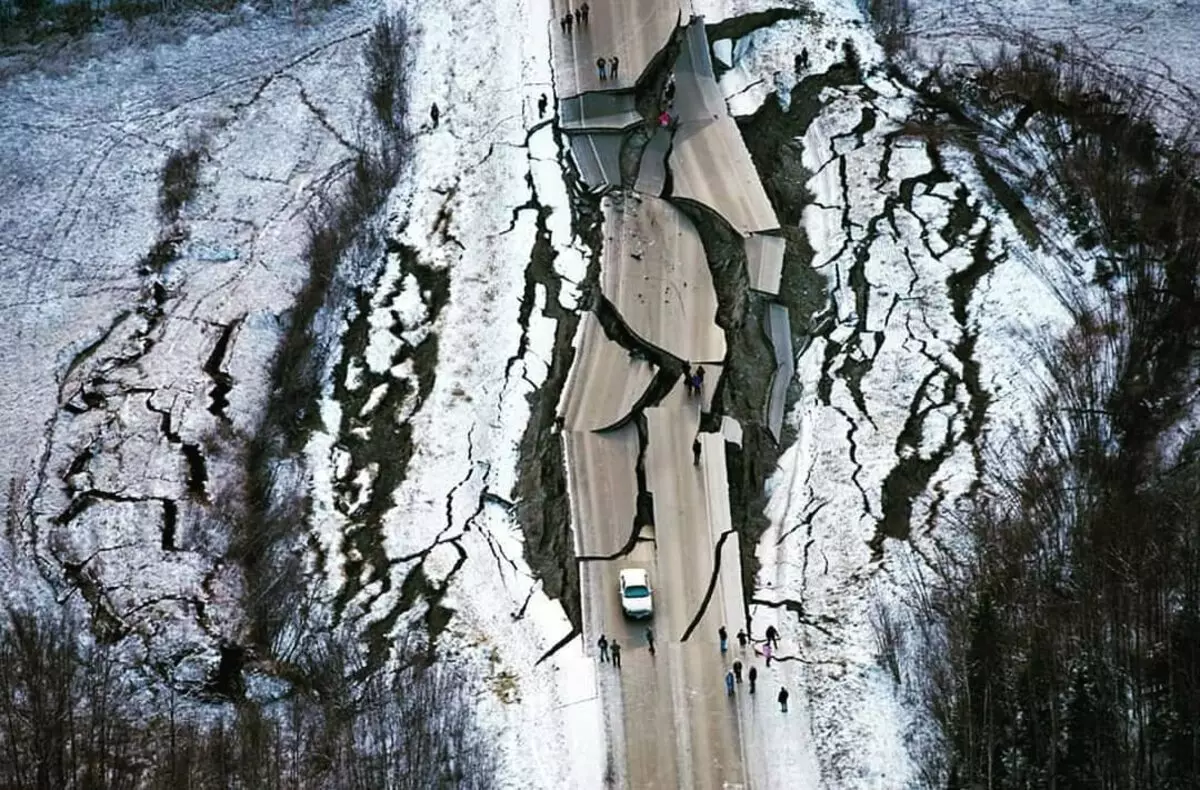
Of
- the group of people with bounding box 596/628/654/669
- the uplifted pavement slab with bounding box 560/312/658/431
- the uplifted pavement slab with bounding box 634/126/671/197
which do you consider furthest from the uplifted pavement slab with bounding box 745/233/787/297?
the group of people with bounding box 596/628/654/669

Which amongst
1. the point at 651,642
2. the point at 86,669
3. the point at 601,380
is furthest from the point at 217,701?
the point at 601,380

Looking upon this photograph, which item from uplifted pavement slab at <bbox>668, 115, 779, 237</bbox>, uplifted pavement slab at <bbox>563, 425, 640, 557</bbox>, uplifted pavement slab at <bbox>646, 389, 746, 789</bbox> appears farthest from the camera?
uplifted pavement slab at <bbox>668, 115, 779, 237</bbox>

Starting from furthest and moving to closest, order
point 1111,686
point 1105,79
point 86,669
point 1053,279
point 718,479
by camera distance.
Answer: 1. point 1105,79
2. point 1053,279
3. point 718,479
4. point 86,669
5. point 1111,686

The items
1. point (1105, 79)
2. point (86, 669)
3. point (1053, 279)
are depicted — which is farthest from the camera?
point (1105, 79)

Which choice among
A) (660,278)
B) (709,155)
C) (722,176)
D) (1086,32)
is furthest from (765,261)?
(1086,32)

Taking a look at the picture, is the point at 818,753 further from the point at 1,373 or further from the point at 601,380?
the point at 1,373

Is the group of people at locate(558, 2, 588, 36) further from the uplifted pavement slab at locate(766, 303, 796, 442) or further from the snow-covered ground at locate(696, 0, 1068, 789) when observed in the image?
the uplifted pavement slab at locate(766, 303, 796, 442)

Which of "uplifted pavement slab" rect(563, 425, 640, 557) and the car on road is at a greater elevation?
"uplifted pavement slab" rect(563, 425, 640, 557)

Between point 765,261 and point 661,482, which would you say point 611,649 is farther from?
point 765,261
